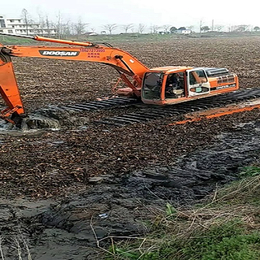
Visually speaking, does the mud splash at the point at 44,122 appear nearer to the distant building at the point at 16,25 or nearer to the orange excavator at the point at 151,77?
the orange excavator at the point at 151,77

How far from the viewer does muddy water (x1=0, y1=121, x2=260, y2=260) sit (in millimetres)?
5199

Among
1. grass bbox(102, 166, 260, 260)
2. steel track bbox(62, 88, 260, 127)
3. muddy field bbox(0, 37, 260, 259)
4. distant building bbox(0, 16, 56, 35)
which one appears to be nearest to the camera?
grass bbox(102, 166, 260, 260)

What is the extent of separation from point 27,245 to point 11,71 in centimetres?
583

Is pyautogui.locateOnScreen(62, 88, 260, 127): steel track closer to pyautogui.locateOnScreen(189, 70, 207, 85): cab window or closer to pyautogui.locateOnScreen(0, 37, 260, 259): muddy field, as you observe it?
pyautogui.locateOnScreen(0, 37, 260, 259): muddy field

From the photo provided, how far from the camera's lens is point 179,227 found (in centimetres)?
494

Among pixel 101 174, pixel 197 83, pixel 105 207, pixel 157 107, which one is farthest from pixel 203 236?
pixel 197 83

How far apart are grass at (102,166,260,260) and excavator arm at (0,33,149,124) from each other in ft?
20.3

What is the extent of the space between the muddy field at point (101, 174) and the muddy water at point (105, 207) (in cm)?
1

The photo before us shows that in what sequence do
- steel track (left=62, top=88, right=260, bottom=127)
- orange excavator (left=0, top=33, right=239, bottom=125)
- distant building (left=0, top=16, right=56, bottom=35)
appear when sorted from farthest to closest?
distant building (left=0, top=16, right=56, bottom=35)
steel track (left=62, top=88, right=260, bottom=127)
orange excavator (left=0, top=33, right=239, bottom=125)

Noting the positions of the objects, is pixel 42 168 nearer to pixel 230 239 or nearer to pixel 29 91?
pixel 230 239

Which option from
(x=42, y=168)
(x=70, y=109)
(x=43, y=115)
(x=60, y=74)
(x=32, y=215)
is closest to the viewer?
(x=32, y=215)

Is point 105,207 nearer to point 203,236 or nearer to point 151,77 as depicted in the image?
point 203,236

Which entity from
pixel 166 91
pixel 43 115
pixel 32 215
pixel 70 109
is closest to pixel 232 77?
pixel 166 91

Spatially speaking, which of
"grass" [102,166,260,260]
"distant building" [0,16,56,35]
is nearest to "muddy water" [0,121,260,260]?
"grass" [102,166,260,260]
